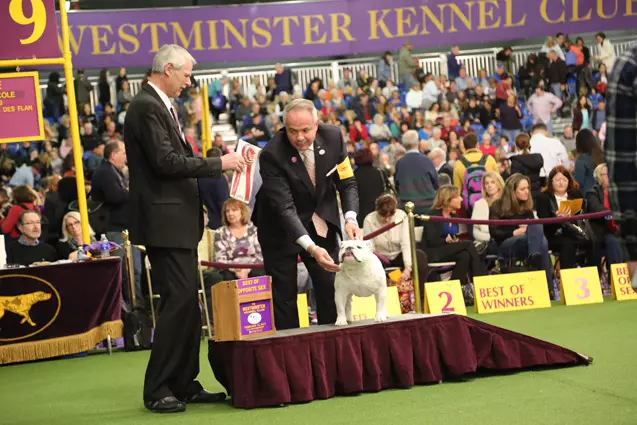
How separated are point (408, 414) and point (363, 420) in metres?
0.22

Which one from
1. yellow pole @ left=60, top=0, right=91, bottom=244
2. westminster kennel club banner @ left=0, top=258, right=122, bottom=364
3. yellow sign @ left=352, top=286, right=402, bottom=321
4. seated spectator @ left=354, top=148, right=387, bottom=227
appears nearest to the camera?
westminster kennel club banner @ left=0, top=258, right=122, bottom=364

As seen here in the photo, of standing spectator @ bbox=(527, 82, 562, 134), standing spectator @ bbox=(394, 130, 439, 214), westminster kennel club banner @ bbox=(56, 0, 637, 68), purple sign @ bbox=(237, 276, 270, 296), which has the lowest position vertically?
purple sign @ bbox=(237, 276, 270, 296)

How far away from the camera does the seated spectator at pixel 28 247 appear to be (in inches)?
364

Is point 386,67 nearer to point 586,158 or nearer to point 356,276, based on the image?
point 586,158

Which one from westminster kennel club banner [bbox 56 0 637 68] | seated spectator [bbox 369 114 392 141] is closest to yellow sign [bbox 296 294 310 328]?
seated spectator [bbox 369 114 392 141]

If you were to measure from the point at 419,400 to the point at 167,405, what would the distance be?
4.03 ft

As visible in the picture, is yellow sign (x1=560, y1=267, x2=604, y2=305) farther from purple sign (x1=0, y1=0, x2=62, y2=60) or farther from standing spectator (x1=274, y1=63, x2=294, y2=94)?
standing spectator (x1=274, y1=63, x2=294, y2=94)

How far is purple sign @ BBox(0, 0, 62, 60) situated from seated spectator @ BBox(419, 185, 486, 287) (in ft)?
12.6

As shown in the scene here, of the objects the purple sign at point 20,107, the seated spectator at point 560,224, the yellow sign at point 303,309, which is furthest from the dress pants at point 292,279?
the seated spectator at point 560,224

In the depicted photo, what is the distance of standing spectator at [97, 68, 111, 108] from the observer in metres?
21.6

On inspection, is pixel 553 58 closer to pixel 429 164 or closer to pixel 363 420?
pixel 429 164

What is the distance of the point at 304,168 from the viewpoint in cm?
573

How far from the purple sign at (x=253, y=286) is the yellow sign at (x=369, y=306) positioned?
2.99 m

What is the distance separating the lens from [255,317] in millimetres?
5457
